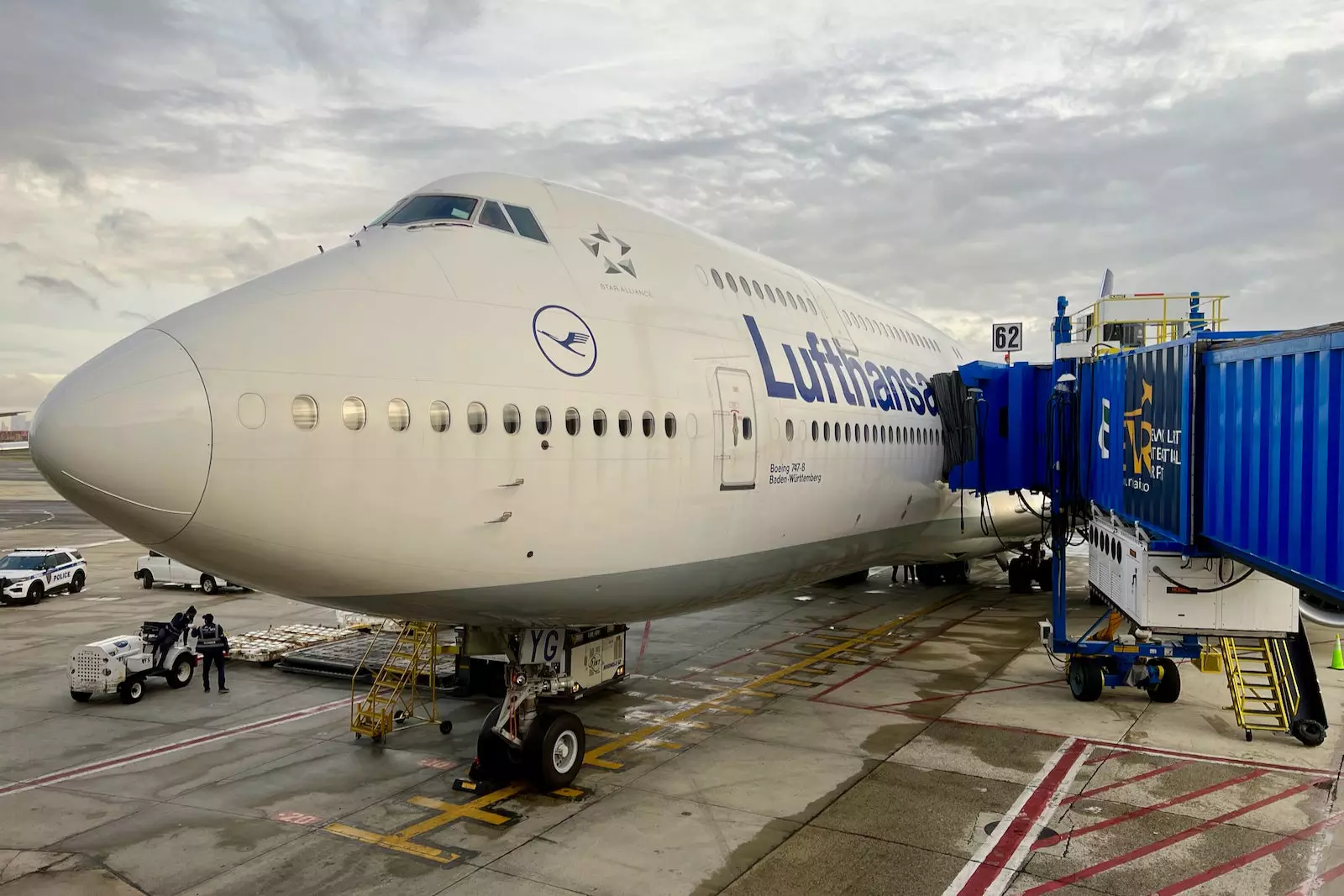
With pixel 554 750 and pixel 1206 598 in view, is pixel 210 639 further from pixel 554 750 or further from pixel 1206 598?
pixel 1206 598

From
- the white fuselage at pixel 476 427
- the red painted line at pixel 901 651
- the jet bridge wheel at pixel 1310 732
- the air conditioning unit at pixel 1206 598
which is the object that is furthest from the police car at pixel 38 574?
the jet bridge wheel at pixel 1310 732

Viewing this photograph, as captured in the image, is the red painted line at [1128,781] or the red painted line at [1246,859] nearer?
the red painted line at [1246,859]

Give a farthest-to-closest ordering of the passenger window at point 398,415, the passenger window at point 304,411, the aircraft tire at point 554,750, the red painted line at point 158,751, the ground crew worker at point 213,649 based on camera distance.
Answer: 1. the ground crew worker at point 213,649
2. the red painted line at point 158,751
3. the aircraft tire at point 554,750
4. the passenger window at point 398,415
5. the passenger window at point 304,411

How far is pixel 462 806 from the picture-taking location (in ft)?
38.5

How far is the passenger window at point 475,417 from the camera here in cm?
914

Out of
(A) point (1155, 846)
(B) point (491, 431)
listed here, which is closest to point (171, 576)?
(B) point (491, 431)

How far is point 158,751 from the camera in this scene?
47.2 ft

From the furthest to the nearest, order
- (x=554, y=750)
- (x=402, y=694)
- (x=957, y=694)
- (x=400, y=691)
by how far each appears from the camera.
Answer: (x=957, y=694)
(x=402, y=694)
(x=400, y=691)
(x=554, y=750)

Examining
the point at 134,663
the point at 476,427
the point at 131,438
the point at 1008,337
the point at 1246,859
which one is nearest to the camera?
the point at 131,438

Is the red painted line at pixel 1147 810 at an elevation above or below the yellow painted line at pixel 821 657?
above

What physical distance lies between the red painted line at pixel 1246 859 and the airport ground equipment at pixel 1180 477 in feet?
8.36

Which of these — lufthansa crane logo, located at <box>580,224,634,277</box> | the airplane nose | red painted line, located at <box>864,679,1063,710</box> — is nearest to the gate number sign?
red painted line, located at <box>864,679,1063,710</box>

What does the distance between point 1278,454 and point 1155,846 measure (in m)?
4.90

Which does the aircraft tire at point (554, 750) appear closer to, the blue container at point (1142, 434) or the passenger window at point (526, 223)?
the passenger window at point (526, 223)
